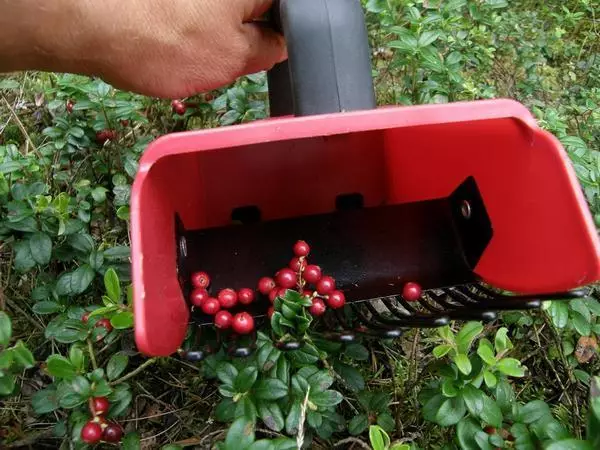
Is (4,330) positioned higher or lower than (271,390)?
higher

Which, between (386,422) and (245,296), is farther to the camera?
(245,296)

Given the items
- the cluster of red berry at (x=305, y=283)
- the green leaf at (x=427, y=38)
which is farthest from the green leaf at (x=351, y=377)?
the green leaf at (x=427, y=38)

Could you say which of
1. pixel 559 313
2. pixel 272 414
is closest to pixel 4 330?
pixel 272 414

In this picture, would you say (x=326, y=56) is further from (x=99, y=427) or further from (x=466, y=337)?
(x=99, y=427)

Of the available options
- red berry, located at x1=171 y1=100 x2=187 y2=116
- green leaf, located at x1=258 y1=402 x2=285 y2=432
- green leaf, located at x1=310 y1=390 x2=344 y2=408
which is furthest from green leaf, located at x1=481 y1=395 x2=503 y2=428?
red berry, located at x1=171 y1=100 x2=187 y2=116

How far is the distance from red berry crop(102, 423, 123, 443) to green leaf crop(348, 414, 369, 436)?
0.44 meters

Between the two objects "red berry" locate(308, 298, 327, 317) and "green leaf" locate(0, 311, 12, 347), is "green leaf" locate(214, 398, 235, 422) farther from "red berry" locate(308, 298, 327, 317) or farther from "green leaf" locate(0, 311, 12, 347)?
"green leaf" locate(0, 311, 12, 347)

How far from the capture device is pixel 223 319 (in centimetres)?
115

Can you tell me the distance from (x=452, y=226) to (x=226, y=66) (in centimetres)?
64

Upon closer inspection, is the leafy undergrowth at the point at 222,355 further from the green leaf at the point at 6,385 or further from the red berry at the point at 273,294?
the red berry at the point at 273,294

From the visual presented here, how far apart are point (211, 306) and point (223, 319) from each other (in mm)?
62

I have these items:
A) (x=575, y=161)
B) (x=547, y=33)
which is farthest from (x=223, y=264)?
(x=547, y=33)

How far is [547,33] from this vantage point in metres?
2.16

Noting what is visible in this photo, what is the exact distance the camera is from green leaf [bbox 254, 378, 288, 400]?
1.02m
